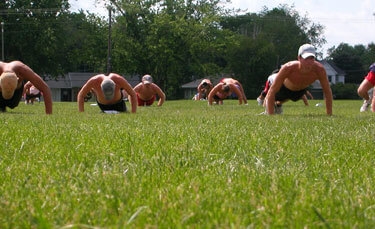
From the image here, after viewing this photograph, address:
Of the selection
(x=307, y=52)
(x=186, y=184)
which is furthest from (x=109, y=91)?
(x=186, y=184)

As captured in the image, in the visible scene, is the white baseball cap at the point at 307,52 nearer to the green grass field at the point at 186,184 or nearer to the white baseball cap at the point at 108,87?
the white baseball cap at the point at 108,87

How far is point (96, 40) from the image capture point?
62625 mm

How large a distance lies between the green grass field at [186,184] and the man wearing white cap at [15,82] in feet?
21.5

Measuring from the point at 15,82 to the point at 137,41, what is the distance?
51.1m

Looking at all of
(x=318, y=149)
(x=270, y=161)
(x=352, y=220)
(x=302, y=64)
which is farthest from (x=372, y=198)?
(x=302, y=64)

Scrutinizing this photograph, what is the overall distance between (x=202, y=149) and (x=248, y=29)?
294ft

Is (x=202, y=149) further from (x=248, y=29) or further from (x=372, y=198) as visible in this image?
(x=248, y=29)

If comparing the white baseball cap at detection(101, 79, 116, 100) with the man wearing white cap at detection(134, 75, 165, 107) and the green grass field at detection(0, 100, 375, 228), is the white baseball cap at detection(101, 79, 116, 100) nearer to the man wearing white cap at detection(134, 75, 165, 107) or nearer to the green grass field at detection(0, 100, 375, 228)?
the man wearing white cap at detection(134, 75, 165, 107)

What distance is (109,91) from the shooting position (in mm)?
13719

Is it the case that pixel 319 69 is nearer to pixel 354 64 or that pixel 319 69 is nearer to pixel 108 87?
pixel 108 87

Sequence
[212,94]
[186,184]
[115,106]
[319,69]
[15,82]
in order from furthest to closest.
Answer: [212,94]
[115,106]
[319,69]
[15,82]
[186,184]

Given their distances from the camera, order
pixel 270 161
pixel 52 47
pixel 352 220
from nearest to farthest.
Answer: pixel 352 220, pixel 270 161, pixel 52 47

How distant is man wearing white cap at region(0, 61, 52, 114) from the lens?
432 inches

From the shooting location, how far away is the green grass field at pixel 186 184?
188 centimetres
